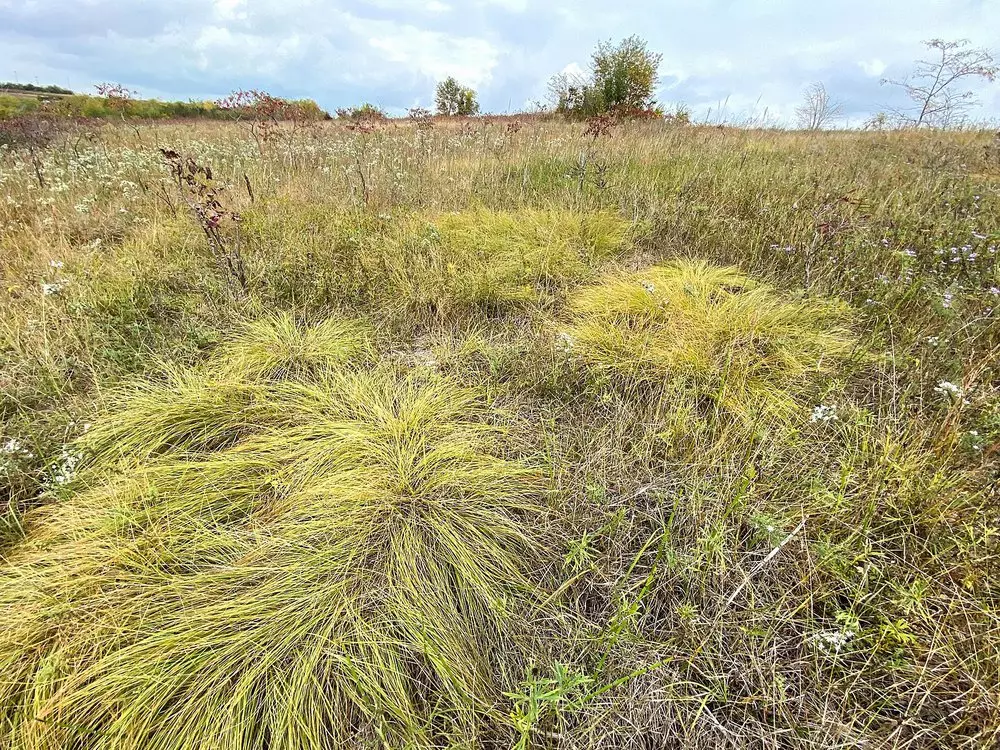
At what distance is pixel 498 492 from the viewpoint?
179 centimetres

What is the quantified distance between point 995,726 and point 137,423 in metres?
3.45

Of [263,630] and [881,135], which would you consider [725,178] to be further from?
[881,135]

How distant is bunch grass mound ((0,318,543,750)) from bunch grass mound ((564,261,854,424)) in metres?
1.07

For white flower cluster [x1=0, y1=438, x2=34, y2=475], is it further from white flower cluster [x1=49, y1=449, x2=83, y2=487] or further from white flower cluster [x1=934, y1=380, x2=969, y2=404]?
white flower cluster [x1=934, y1=380, x2=969, y2=404]

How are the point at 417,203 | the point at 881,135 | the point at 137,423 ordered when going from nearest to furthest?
the point at 137,423
the point at 417,203
the point at 881,135

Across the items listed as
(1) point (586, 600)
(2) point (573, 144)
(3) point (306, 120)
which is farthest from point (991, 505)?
(3) point (306, 120)

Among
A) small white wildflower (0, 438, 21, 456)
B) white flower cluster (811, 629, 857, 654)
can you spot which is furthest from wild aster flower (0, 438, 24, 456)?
white flower cluster (811, 629, 857, 654)

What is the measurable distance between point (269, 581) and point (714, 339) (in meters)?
2.70

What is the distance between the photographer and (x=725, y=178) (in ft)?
17.7

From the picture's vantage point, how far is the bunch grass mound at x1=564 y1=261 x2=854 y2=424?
2291 mm

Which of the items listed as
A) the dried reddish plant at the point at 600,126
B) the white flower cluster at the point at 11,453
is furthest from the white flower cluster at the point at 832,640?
the dried reddish plant at the point at 600,126

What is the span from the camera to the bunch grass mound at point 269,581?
3.92 ft

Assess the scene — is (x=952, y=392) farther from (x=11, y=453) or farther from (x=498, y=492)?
(x=11, y=453)

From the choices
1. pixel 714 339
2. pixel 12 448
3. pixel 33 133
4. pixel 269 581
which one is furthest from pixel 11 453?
pixel 33 133
